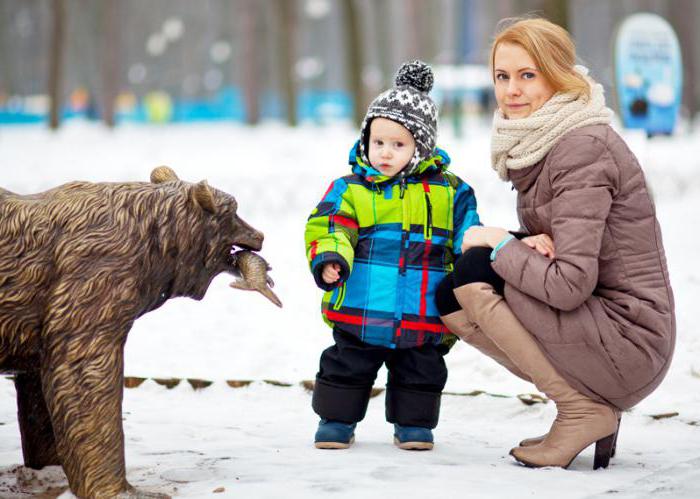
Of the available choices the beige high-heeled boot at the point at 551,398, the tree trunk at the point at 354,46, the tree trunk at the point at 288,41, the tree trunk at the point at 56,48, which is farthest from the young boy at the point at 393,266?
the tree trunk at the point at 288,41

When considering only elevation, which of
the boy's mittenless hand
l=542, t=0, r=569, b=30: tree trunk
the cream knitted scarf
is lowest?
the boy's mittenless hand

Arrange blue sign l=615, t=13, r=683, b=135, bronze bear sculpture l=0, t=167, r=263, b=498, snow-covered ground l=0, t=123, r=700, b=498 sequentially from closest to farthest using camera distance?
bronze bear sculpture l=0, t=167, r=263, b=498, snow-covered ground l=0, t=123, r=700, b=498, blue sign l=615, t=13, r=683, b=135

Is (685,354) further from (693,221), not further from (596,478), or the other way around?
(693,221)

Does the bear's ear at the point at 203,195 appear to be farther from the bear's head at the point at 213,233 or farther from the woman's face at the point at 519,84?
the woman's face at the point at 519,84

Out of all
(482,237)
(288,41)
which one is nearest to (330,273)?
(482,237)

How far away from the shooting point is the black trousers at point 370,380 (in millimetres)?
3992

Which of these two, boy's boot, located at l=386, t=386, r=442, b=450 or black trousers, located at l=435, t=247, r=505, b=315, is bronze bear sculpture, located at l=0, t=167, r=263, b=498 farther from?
boy's boot, located at l=386, t=386, r=442, b=450

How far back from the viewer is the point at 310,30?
5325cm

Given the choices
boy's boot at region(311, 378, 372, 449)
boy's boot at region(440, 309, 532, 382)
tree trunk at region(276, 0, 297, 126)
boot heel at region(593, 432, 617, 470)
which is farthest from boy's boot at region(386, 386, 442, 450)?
tree trunk at region(276, 0, 297, 126)

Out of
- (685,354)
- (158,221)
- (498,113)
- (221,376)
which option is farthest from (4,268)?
(685,354)

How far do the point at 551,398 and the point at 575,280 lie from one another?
1.56 ft

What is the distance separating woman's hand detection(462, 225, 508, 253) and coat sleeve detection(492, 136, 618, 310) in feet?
0.26

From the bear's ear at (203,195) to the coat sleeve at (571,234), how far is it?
109 cm

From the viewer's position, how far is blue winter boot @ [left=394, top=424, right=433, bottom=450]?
3947mm
